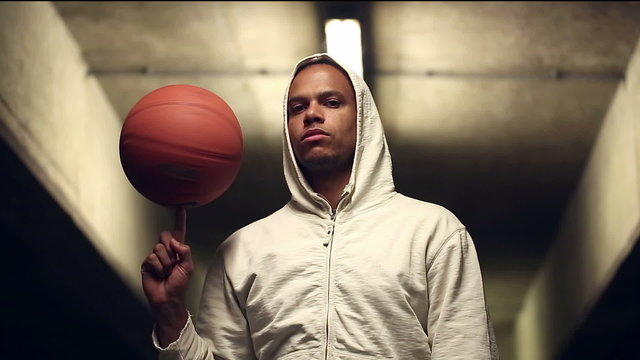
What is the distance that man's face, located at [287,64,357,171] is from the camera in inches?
106

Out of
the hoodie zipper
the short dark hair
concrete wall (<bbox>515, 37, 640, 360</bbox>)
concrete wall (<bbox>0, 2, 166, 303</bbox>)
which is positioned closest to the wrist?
the hoodie zipper

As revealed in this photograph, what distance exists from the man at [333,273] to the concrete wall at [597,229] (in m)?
3.04

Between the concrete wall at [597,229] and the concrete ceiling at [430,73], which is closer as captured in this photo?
the concrete ceiling at [430,73]

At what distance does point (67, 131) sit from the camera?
5.42 meters

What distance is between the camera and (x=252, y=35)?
216 inches

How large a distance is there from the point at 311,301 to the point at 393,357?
239 millimetres

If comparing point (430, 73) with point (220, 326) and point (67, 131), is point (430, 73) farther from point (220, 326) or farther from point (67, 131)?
point (220, 326)

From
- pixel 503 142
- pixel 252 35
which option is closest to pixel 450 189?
pixel 503 142

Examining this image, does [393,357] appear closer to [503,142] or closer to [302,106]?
[302,106]

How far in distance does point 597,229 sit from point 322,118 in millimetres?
4004

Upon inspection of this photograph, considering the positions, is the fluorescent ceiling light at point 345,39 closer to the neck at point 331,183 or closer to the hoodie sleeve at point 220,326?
the neck at point 331,183

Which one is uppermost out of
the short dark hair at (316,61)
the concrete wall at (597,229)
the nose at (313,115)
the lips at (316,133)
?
the short dark hair at (316,61)

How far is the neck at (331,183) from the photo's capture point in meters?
2.71

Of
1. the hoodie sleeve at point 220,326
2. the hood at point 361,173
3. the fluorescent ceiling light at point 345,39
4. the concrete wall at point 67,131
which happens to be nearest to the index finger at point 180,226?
the hoodie sleeve at point 220,326
